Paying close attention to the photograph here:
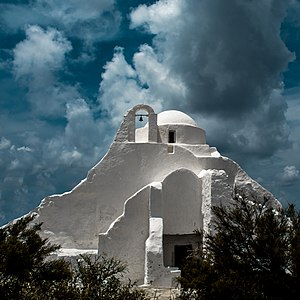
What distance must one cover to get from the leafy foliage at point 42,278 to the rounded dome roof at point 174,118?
12.6 m

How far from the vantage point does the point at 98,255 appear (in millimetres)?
20297

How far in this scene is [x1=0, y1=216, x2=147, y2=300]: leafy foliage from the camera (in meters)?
9.77

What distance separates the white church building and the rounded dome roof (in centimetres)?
33

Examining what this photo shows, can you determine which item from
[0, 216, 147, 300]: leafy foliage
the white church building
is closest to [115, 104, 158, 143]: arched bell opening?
the white church building

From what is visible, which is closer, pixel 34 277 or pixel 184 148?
pixel 34 277

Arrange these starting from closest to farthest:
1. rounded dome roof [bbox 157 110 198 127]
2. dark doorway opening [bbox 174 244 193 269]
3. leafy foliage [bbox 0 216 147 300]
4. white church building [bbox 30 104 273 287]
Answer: leafy foliage [bbox 0 216 147 300] < white church building [bbox 30 104 273 287] < dark doorway opening [bbox 174 244 193 269] < rounded dome roof [bbox 157 110 198 127]

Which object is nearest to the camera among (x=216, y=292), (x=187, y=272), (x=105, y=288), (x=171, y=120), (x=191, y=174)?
(x=105, y=288)

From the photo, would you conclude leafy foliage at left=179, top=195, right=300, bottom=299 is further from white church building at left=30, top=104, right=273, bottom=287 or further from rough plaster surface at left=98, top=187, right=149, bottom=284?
rough plaster surface at left=98, top=187, right=149, bottom=284

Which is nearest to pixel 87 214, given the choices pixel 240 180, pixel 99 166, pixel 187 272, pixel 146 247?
pixel 99 166

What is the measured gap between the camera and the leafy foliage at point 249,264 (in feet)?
38.0

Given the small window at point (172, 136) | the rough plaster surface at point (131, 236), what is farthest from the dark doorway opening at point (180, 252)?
the small window at point (172, 136)

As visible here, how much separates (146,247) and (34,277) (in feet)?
27.6

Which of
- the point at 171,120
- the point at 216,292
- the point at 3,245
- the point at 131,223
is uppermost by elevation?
the point at 171,120

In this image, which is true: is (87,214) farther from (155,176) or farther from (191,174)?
(191,174)
